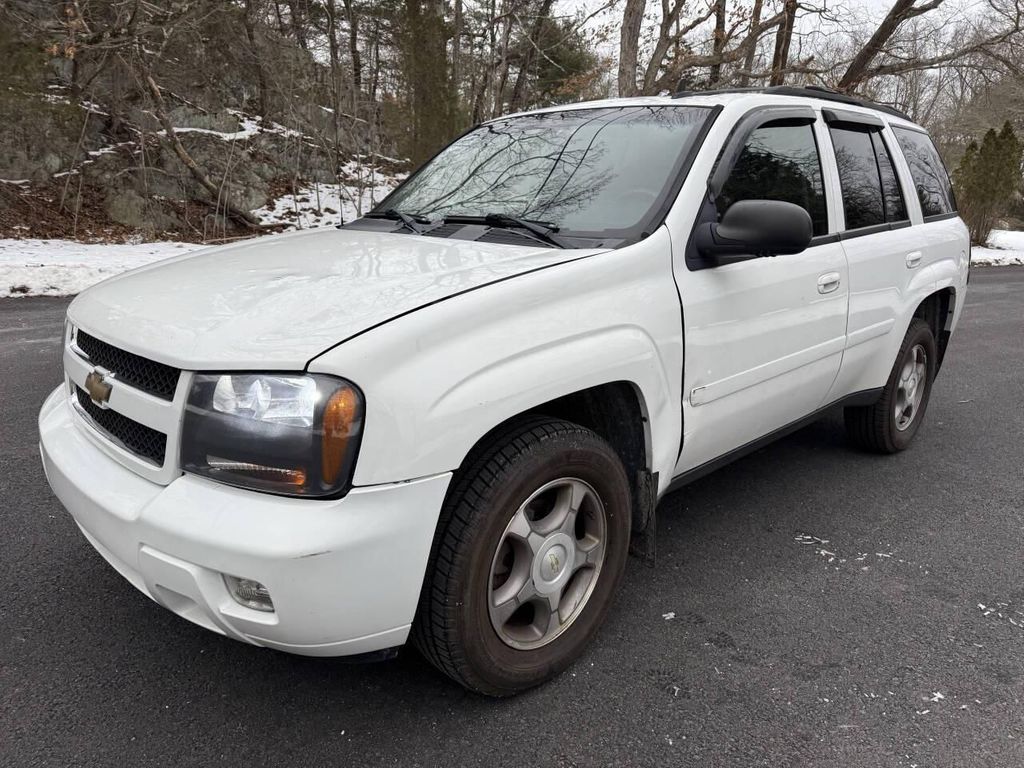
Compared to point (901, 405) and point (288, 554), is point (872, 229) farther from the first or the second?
point (288, 554)

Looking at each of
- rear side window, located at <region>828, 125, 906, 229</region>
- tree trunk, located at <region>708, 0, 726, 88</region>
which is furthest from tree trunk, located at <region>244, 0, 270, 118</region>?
rear side window, located at <region>828, 125, 906, 229</region>

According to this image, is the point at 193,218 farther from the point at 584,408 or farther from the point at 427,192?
the point at 584,408

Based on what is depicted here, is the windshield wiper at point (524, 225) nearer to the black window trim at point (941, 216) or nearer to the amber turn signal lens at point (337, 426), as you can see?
the amber turn signal lens at point (337, 426)

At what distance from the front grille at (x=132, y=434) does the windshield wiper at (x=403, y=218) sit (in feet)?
4.22

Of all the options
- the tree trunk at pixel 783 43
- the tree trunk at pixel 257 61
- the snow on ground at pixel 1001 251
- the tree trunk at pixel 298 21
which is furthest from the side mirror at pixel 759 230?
the snow on ground at pixel 1001 251

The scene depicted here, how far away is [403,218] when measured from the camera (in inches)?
121

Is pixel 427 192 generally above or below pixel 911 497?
above

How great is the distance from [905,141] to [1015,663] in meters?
2.89

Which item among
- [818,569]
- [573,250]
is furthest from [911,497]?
[573,250]

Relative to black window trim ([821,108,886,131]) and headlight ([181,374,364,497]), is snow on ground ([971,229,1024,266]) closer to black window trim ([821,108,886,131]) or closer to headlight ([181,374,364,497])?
black window trim ([821,108,886,131])

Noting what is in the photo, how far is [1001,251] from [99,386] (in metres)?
25.2

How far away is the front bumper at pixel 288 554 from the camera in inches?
63.7

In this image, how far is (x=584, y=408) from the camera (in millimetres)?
2406

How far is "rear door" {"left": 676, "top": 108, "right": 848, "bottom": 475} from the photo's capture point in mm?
2504
